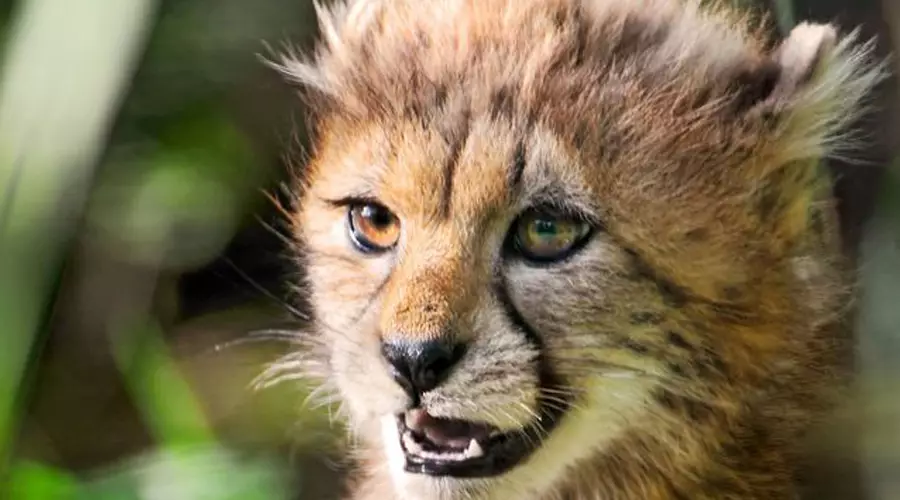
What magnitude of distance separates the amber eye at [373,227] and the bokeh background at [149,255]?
65mm

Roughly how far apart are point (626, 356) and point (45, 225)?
38cm

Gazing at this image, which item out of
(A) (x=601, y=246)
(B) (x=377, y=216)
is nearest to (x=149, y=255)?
(B) (x=377, y=216)

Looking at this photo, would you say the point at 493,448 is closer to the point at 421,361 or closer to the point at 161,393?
the point at 421,361

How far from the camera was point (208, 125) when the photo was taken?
0.73 meters

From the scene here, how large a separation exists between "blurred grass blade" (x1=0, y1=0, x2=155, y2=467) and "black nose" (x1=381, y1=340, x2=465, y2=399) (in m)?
0.28

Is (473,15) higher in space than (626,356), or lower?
higher

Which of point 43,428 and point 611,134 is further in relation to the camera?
point 43,428

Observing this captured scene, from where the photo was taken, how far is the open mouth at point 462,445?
585 millimetres

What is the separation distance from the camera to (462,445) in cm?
59

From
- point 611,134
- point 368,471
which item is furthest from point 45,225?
point 611,134

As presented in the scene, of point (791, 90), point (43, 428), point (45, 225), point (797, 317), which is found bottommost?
point (43, 428)

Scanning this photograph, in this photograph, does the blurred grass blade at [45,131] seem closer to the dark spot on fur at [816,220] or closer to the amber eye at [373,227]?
the amber eye at [373,227]

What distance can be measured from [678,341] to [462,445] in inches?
4.7

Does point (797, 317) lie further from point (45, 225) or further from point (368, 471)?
point (45, 225)
